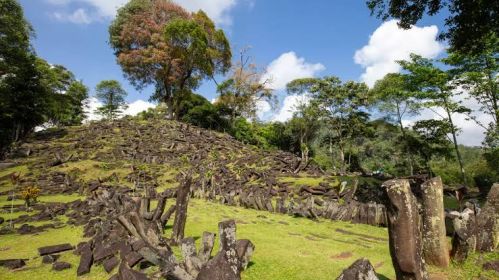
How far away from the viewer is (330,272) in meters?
7.08

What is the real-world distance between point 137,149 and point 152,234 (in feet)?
78.5

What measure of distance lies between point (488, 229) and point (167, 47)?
36.8m

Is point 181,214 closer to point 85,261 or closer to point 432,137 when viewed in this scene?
point 85,261

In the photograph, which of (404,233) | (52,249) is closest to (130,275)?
(52,249)

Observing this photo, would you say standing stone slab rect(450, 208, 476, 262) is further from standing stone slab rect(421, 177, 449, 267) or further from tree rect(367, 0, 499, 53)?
tree rect(367, 0, 499, 53)

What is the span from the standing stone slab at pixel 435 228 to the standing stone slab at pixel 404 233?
1.43 meters

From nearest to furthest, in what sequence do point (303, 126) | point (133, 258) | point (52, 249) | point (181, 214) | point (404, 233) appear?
point (404, 233) → point (133, 258) → point (52, 249) → point (181, 214) → point (303, 126)

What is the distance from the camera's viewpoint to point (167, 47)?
1529 inches

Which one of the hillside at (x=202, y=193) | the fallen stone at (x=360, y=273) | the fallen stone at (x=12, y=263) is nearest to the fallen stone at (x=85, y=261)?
the hillside at (x=202, y=193)

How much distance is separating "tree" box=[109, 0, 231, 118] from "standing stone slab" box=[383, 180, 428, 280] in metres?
36.0

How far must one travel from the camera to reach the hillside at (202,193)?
8305 millimetres

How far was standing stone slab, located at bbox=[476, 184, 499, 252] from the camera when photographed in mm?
7652

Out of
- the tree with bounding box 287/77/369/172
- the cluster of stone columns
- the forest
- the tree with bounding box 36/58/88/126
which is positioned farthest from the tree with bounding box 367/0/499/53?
the tree with bounding box 36/58/88/126

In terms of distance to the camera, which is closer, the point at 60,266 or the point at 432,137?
the point at 60,266
